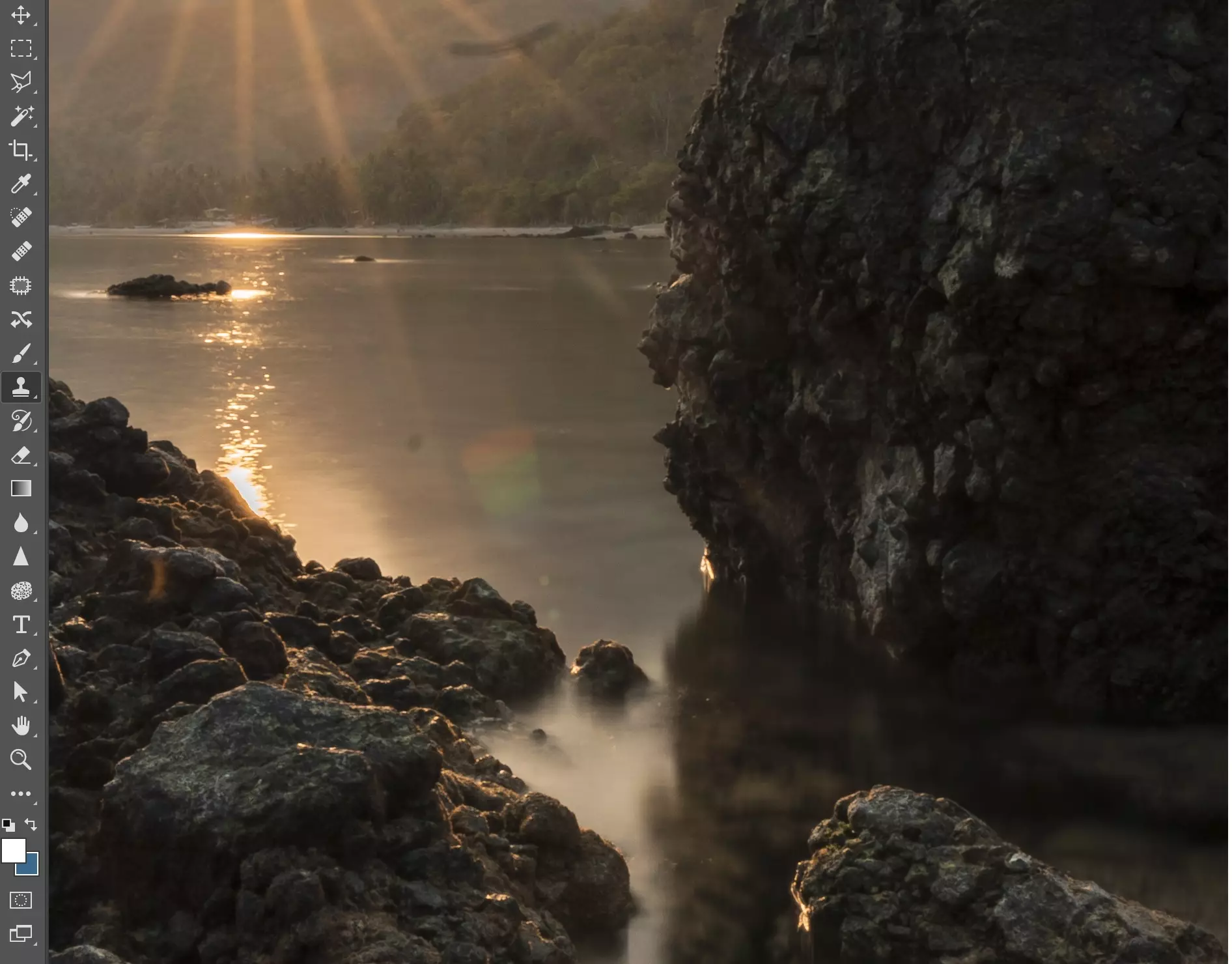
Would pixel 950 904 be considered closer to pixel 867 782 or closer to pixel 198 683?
pixel 867 782

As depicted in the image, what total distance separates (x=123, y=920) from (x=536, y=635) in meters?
5.24

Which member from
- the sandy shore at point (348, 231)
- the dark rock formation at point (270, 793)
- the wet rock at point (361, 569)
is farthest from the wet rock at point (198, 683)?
the sandy shore at point (348, 231)

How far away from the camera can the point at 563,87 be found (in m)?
185

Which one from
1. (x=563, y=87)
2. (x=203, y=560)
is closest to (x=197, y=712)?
(x=203, y=560)

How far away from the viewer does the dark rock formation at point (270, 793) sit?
655cm

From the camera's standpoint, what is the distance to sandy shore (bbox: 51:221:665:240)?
12791cm

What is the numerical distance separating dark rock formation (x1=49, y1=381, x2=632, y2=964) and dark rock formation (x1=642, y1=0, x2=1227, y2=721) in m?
3.61

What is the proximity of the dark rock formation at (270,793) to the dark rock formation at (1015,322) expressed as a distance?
361 centimetres

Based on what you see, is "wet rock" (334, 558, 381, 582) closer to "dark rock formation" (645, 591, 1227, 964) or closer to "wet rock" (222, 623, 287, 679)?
"dark rock formation" (645, 591, 1227, 964)

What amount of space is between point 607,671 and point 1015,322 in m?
4.08

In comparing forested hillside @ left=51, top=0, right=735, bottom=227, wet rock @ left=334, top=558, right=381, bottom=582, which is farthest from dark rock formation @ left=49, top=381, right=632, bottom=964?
forested hillside @ left=51, top=0, right=735, bottom=227

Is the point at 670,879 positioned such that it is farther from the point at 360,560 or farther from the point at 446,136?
the point at 446,136

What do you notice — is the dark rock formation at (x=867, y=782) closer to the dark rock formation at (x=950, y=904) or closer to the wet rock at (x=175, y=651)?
the dark rock formation at (x=950, y=904)
